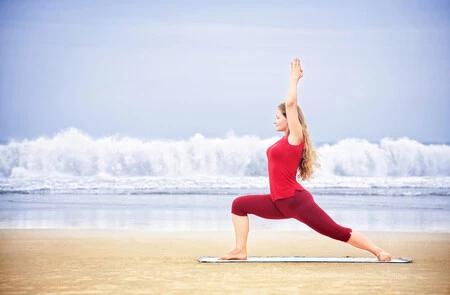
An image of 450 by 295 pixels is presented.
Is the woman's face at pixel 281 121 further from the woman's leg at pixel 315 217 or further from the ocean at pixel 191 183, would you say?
the ocean at pixel 191 183

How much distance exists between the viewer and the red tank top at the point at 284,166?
14.5 ft

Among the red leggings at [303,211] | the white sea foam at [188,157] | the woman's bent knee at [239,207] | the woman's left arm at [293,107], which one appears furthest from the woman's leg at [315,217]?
the white sea foam at [188,157]

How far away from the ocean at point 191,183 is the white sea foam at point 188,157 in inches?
1.0

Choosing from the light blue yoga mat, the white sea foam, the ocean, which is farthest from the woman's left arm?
the white sea foam

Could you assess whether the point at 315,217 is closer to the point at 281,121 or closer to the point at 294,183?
the point at 294,183

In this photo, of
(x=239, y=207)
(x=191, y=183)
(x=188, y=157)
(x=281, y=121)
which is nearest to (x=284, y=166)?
(x=281, y=121)

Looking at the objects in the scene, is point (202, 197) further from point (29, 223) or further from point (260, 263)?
point (260, 263)

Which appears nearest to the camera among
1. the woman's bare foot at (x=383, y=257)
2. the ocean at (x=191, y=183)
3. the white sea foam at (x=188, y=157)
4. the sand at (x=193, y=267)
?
the sand at (x=193, y=267)

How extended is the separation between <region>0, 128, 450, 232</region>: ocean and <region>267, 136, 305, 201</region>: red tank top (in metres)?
2.45

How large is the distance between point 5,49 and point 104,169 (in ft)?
11.7

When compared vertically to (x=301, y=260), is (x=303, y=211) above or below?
above

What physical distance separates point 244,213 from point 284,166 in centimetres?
45

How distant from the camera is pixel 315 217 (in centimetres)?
439

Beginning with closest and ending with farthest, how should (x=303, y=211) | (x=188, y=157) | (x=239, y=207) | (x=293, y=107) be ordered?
(x=293, y=107)
(x=303, y=211)
(x=239, y=207)
(x=188, y=157)
